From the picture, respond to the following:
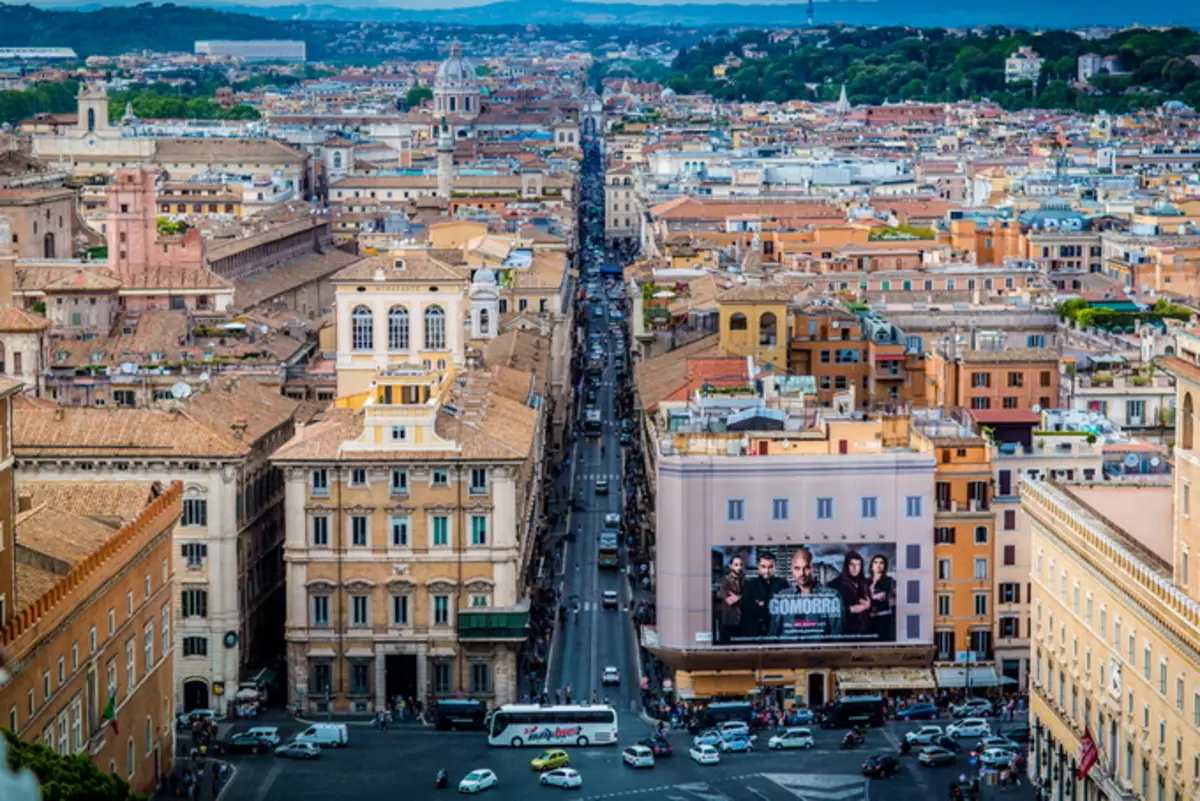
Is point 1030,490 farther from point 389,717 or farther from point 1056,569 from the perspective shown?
point 389,717

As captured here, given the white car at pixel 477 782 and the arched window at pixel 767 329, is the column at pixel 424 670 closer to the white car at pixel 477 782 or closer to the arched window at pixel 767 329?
the white car at pixel 477 782

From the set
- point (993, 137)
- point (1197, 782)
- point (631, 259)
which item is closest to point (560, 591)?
point (1197, 782)

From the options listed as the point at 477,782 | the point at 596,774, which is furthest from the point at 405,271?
the point at 477,782

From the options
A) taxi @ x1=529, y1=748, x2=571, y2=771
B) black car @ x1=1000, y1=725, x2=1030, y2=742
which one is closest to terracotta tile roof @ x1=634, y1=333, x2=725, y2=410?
black car @ x1=1000, y1=725, x2=1030, y2=742

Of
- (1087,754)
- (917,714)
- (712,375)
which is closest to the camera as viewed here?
(1087,754)

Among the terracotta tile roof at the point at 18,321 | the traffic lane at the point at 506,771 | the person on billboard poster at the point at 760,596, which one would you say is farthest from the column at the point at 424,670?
the terracotta tile roof at the point at 18,321

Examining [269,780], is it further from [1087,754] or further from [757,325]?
[757,325]

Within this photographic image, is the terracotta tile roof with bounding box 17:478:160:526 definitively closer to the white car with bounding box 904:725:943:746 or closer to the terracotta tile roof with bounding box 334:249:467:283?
the terracotta tile roof with bounding box 334:249:467:283
